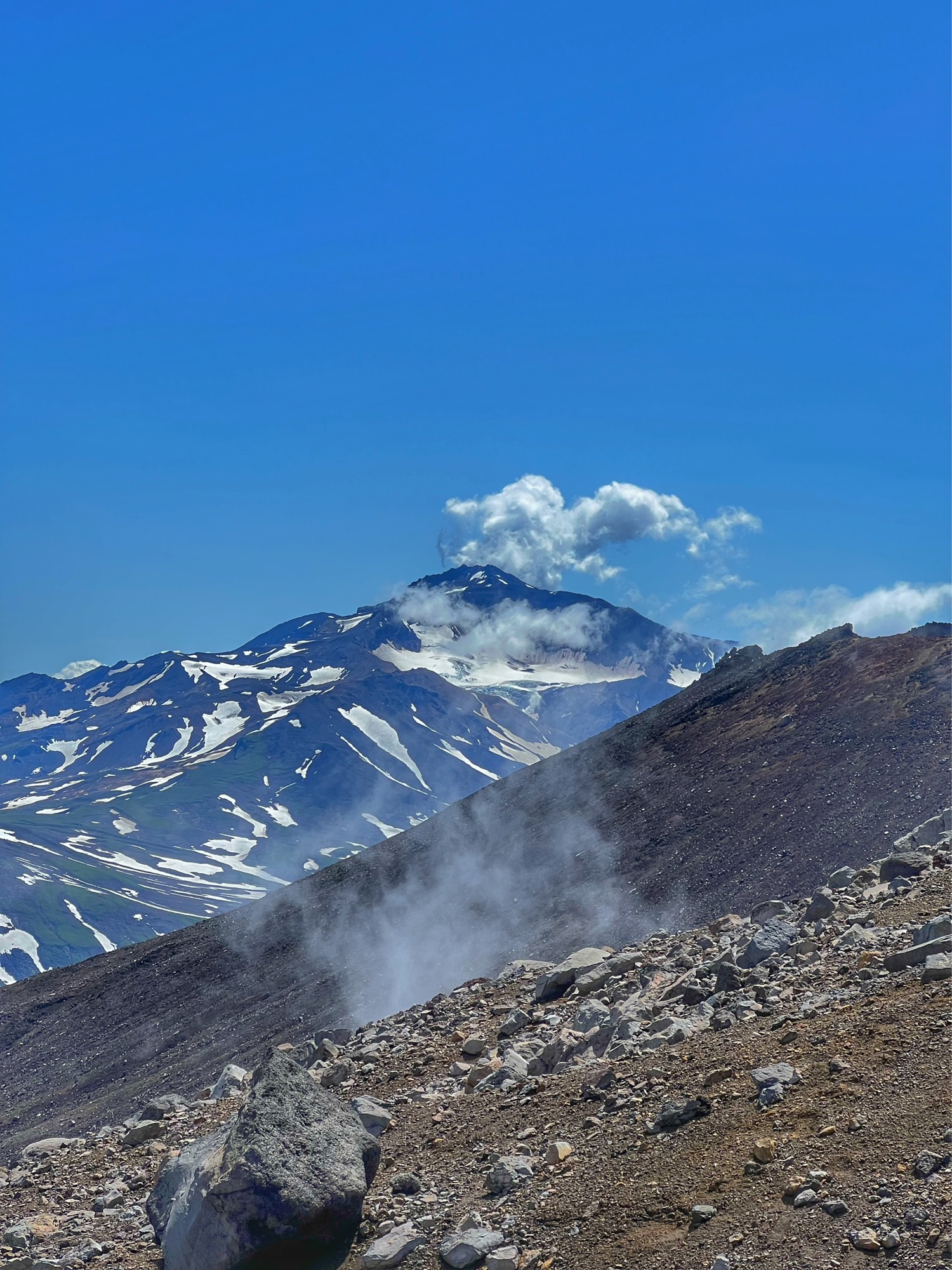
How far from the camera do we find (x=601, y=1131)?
12836 mm

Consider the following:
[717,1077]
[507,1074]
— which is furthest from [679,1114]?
[507,1074]

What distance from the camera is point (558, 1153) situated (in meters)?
12.6

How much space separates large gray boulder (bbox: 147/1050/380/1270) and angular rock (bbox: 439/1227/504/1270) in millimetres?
1716

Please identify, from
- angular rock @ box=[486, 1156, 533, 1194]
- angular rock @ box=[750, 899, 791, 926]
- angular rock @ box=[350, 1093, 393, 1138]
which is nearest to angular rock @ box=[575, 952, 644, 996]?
angular rock @ box=[750, 899, 791, 926]

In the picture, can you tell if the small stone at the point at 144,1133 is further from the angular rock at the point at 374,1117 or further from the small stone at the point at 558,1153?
the small stone at the point at 558,1153

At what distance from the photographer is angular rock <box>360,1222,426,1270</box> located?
38.6ft

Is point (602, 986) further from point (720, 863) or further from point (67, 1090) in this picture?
point (67, 1090)

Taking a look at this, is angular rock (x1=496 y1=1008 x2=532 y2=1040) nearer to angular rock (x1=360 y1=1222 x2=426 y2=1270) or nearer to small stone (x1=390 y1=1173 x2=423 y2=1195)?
small stone (x1=390 y1=1173 x2=423 y2=1195)

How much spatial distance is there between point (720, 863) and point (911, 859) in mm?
32503

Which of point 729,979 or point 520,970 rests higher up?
point 520,970

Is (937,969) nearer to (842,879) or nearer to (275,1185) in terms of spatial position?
(275,1185)

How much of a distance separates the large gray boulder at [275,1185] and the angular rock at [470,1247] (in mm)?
1716

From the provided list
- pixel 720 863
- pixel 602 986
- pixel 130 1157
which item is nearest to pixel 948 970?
pixel 602 986

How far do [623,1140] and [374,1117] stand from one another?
4.65m
